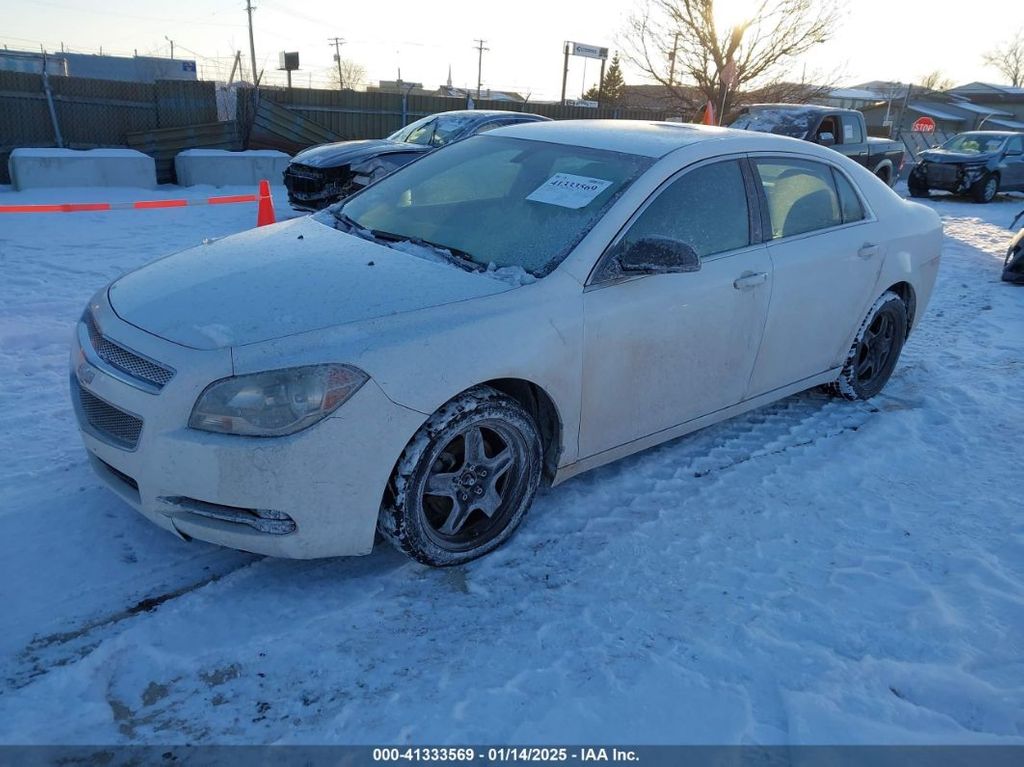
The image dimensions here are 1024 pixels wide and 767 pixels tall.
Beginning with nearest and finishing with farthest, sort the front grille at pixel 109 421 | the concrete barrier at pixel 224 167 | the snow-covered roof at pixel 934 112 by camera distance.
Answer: the front grille at pixel 109 421 → the concrete barrier at pixel 224 167 → the snow-covered roof at pixel 934 112

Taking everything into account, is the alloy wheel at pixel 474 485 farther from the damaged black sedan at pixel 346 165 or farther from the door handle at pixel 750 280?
A: the damaged black sedan at pixel 346 165

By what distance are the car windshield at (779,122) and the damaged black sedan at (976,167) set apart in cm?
662

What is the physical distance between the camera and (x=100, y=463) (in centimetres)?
295

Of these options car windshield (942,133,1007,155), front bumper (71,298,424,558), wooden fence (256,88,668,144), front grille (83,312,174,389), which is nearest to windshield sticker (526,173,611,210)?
front bumper (71,298,424,558)

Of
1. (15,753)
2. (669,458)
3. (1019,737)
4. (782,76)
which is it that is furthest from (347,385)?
(782,76)

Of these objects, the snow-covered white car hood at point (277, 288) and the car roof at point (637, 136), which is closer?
the snow-covered white car hood at point (277, 288)

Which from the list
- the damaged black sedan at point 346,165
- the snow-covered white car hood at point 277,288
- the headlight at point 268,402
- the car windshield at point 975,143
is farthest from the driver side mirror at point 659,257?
the car windshield at point 975,143

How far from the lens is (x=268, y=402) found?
254cm

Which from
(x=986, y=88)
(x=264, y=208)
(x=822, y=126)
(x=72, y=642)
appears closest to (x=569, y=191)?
(x=72, y=642)

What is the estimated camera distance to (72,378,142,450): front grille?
267cm

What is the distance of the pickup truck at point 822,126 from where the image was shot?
12281 mm

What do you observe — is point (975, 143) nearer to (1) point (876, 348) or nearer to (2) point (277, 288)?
(1) point (876, 348)

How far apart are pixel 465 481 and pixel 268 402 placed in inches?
33.9

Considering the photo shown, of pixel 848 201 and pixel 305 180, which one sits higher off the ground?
pixel 848 201
